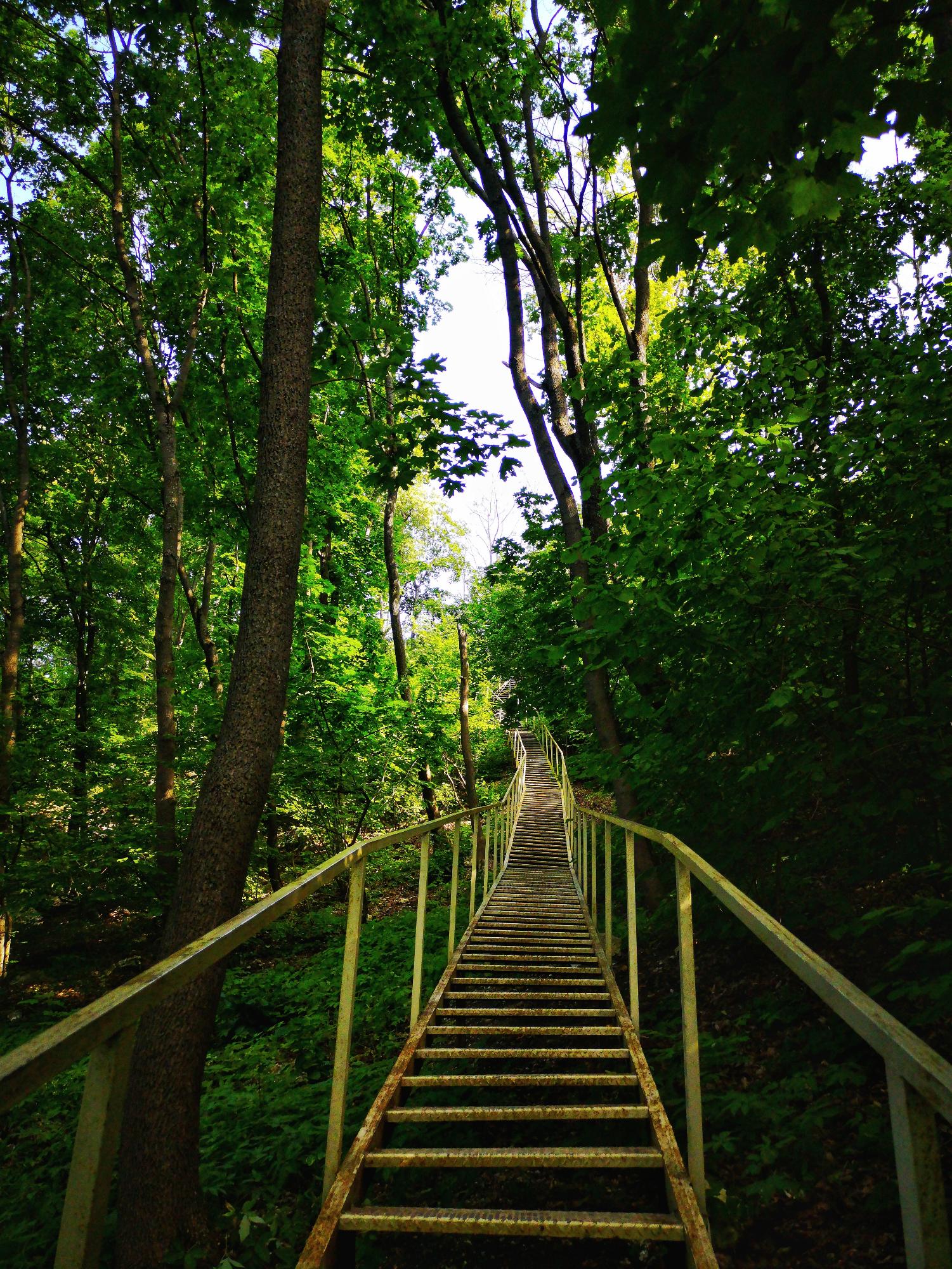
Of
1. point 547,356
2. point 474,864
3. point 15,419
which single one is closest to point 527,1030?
point 474,864

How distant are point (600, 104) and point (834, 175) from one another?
77 centimetres

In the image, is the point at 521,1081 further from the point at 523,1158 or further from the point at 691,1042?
the point at 691,1042

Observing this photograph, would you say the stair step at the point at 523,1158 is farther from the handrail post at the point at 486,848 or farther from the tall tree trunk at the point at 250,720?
the handrail post at the point at 486,848

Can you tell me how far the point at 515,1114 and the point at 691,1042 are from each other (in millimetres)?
904

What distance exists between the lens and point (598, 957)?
468 centimetres

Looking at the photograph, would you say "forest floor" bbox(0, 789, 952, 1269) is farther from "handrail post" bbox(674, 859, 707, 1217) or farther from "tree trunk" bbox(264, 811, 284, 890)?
"tree trunk" bbox(264, 811, 284, 890)

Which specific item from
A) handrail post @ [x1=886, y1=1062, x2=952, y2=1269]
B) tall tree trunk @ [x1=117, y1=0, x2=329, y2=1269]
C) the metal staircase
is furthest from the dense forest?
handrail post @ [x1=886, y1=1062, x2=952, y2=1269]

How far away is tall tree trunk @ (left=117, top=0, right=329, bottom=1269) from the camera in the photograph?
2779 mm

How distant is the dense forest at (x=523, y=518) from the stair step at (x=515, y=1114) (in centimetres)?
52

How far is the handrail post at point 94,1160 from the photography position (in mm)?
992

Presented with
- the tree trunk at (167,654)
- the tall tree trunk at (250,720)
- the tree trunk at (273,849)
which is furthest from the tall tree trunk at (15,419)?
the tall tree trunk at (250,720)

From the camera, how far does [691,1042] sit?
85.7 inches

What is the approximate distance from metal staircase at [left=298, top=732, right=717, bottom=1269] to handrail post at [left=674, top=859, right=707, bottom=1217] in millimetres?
58

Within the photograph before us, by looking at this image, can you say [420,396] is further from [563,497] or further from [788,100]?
[788,100]
